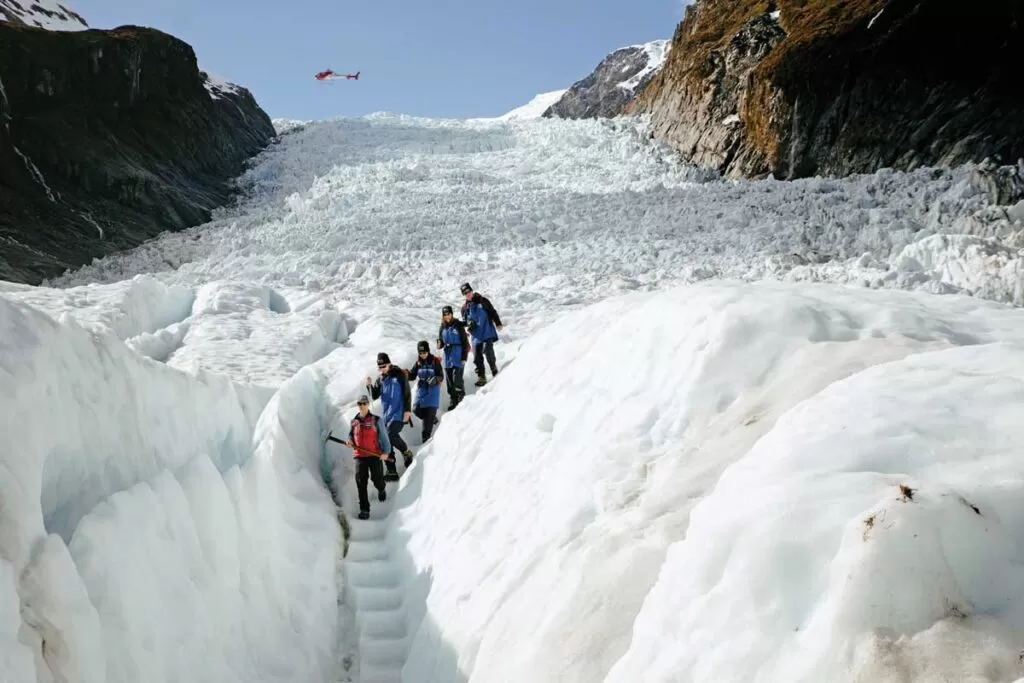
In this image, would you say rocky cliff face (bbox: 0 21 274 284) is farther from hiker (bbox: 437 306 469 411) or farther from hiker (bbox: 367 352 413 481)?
hiker (bbox: 367 352 413 481)

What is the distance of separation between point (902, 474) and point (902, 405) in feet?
1.66

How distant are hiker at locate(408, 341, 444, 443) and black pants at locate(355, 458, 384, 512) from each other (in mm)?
1098

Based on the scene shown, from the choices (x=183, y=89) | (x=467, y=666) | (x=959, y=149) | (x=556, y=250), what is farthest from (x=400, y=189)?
(x=467, y=666)

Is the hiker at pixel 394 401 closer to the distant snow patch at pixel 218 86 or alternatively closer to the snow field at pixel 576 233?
the snow field at pixel 576 233

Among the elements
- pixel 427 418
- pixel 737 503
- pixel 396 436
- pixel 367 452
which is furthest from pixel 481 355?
pixel 737 503

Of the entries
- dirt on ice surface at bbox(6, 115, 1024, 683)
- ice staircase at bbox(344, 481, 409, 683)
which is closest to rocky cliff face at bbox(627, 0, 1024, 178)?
dirt on ice surface at bbox(6, 115, 1024, 683)

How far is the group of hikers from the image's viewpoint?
8.33 m

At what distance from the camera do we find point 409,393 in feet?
31.1

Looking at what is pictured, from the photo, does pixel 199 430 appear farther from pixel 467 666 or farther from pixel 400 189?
pixel 400 189

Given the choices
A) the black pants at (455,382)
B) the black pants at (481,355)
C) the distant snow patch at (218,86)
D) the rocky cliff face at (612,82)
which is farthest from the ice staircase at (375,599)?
the rocky cliff face at (612,82)

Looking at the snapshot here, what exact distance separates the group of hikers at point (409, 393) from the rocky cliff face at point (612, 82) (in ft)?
243

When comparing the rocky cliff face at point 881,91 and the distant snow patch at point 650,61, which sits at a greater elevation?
the distant snow patch at point 650,61

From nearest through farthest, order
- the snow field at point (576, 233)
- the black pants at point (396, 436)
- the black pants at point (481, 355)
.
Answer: the black pants at point (396, 436), the black pants at point (481, 355), the snow field at point (576, 233)

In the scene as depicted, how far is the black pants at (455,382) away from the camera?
33.4 feet
